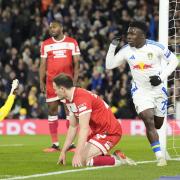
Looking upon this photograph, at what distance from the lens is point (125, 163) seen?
12141 mm

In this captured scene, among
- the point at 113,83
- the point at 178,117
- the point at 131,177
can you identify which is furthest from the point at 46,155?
the point at 113,83

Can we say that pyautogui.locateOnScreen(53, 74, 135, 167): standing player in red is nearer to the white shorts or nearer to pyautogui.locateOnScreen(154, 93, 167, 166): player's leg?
the white shorts

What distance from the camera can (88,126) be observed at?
37.4 ft

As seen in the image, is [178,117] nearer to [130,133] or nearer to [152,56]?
[130,133]

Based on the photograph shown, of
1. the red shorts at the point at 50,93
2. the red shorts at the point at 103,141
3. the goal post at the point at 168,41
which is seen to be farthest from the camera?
the red shorts at the point at 50,93

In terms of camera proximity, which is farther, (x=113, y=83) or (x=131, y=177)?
(x=113, y=83)

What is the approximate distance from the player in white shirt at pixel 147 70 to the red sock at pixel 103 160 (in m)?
0.73

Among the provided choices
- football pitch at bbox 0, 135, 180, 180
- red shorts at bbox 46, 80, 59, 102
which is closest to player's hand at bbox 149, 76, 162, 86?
football pitch at bbox 0, 135, 180, 180

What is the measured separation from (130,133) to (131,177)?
14120 mm

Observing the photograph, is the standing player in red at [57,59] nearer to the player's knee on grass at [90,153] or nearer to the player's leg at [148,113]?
the player's leg at [148,113]

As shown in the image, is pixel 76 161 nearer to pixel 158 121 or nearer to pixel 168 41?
pixel 158 121

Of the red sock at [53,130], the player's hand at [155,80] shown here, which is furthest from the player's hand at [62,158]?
the red sock at [53,130]

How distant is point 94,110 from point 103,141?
0.51m

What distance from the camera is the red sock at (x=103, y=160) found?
11.9 m
